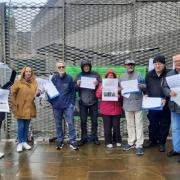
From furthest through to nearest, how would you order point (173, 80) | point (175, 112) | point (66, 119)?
1. point (66, 119)
2. point (175, 112)
3. point (173, 80)

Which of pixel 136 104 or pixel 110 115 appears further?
pixel 110 115

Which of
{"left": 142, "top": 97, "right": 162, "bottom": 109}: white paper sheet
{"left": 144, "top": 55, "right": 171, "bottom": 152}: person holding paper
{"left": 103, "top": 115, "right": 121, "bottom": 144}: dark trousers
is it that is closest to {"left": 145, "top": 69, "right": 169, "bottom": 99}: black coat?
{"left": 144, "top": 55, "right": 171, "bottom": 152}: person holding paper

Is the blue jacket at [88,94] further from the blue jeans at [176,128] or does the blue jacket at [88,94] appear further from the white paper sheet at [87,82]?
the blue jeans at [176,128]

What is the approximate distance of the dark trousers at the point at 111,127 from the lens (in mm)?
7648

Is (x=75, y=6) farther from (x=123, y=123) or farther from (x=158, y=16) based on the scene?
(x=123, y=123)

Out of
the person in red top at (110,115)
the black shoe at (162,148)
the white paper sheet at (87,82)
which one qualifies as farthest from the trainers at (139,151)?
the white paper sheet at (87,82)

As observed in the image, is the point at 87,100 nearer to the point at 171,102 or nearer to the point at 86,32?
the point at 86,32

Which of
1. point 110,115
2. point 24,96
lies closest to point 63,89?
point 24,96

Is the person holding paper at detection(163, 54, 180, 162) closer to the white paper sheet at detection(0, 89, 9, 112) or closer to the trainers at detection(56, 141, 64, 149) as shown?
the trainers at detection(56, 141, 64, 149)

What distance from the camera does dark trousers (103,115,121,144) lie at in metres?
7.65

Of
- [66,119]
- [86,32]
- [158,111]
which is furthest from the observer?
[86,32]

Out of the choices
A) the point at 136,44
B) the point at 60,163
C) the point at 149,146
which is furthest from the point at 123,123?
the point at 60,163

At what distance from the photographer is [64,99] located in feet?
24.7

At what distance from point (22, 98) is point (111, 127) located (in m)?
1.91
